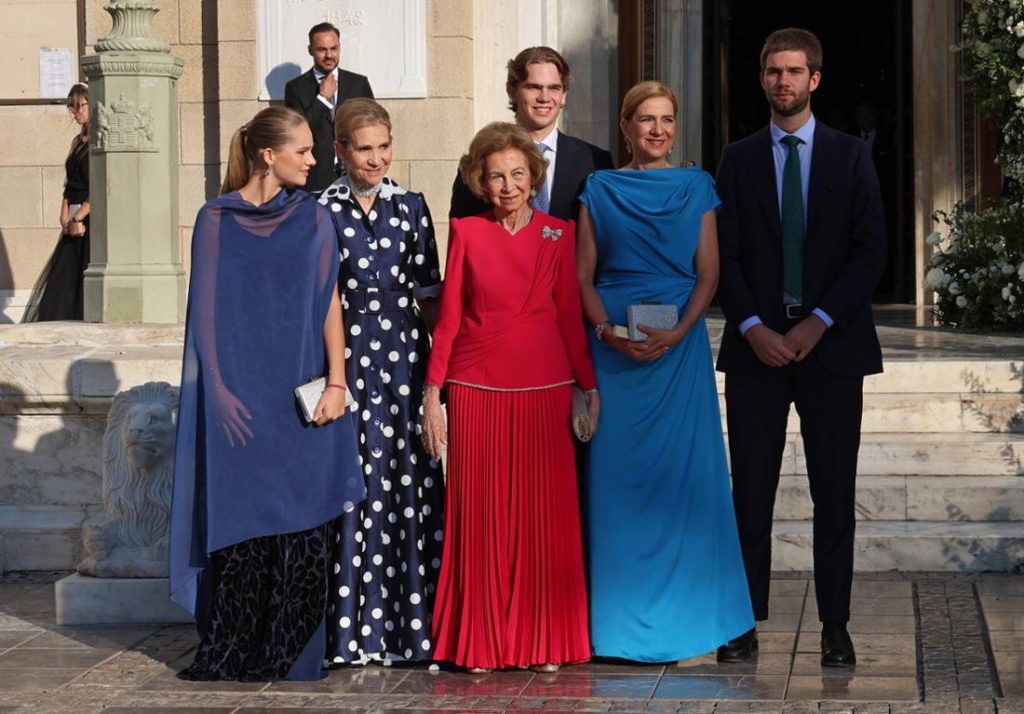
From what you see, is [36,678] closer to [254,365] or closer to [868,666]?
[254,365]

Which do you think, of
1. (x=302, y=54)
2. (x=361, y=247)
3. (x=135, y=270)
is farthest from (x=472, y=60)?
(x=361, y=247)

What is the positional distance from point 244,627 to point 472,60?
6683mm

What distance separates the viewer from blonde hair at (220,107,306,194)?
616 centimetres

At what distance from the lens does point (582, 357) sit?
6.30 m

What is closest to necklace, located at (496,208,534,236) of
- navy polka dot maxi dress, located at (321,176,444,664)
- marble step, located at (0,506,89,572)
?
navy polka dot maxi dress, located at (321,176,444,664)

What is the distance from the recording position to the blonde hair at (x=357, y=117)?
622 cm

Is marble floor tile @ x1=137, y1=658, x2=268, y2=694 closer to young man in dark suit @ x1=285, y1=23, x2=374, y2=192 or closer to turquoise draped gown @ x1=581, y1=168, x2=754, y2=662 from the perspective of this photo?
turquoise draped gown @ x1=581, y1=168, x2=754, y2=662

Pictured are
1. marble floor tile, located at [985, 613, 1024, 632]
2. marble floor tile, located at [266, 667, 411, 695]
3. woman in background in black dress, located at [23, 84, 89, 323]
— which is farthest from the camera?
woman in background in black dress, located at [23, 84, 89, 323]

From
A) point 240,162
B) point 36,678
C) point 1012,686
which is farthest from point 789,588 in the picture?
point 36,678

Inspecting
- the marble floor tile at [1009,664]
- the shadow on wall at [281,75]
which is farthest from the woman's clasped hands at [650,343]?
the shadow on wall at [281,75]

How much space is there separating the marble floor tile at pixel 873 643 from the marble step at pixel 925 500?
60.0 inches

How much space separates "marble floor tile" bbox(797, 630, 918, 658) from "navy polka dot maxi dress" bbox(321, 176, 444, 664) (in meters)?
1.28

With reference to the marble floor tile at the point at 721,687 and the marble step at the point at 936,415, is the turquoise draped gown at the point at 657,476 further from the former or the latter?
the marble step at the point at 936,415

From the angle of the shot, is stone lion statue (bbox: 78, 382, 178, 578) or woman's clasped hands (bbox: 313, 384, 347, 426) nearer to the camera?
woman's clasped hands (bbox: 313, 384, 347, 426)
